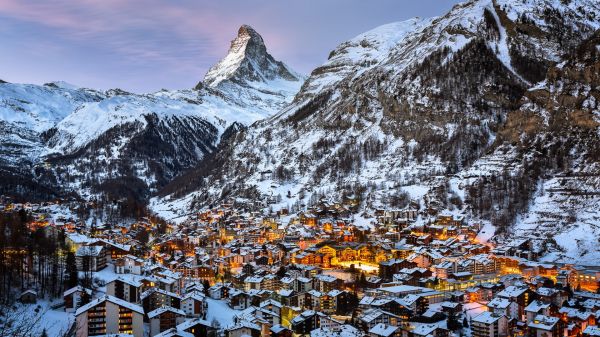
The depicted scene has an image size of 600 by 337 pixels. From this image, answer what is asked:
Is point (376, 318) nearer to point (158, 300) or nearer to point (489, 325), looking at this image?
point (489, 325)

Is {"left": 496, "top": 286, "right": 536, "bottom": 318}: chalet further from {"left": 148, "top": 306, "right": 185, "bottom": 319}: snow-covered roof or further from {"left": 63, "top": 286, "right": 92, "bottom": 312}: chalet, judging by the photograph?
{"left": 63, "top": 286, "right": 92, "bottom": 312}: chalet

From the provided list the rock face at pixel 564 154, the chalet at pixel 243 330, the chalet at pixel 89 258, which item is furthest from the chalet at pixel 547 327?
the chalet at pixel 89 258

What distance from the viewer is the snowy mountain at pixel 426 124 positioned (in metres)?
97.6

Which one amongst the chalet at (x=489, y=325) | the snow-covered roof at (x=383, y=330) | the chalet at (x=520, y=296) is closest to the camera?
the snow-covered roof at (x=383, y=330)

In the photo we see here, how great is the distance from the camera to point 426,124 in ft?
365

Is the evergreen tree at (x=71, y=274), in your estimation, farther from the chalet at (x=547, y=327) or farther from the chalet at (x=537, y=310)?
the chalet at (x=537, y=310)

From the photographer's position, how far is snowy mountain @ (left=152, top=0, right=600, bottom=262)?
97.6 metres

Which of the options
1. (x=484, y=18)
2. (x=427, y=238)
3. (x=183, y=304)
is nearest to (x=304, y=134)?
(x=484, y=18)

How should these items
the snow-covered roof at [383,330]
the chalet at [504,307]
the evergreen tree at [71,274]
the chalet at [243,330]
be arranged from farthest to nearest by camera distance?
the evergreen tree at [71,274] → the chalet at [504,307] → the chalet at [243,330] → the snow-covered roof at [383,330]

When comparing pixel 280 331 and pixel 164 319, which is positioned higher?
pixel 164 319

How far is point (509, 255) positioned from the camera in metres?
65.7

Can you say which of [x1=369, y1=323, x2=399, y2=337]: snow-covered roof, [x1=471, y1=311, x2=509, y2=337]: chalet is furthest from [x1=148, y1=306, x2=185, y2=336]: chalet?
[x1=471, y1=311, x2=509, y2=337]: chalet

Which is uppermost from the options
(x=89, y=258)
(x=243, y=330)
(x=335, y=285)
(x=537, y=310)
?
(x=89, y=258)

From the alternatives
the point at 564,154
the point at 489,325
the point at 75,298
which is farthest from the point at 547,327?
the point at 564,154
